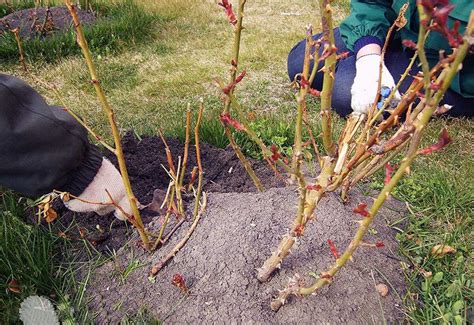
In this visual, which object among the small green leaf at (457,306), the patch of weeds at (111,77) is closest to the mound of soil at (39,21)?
the patch of weeds at (111,77)

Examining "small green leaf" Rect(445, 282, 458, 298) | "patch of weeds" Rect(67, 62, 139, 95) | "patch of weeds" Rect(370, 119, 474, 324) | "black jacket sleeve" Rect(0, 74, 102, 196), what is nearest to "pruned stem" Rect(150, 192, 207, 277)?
"black jacket sleeve" Rect(0, 74, 102, 196)

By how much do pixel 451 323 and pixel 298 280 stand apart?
1.37 feet

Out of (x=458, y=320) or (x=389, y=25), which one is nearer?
(x=458, y=320)

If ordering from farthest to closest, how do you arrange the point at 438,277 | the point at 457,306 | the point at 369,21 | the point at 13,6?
1. the point at 13,6
2. the point at 369,21
3. the point at 438,277
4. the point at 457,306

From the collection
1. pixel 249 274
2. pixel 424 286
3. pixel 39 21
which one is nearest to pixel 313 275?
pixel 249 274

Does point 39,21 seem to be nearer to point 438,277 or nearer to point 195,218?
point 195,218

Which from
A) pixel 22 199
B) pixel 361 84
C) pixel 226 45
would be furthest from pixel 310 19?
pixel 22 199

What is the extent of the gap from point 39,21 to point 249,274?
3.22 m

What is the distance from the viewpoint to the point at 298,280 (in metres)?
1.18

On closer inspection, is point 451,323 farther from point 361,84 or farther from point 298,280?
point 361,84

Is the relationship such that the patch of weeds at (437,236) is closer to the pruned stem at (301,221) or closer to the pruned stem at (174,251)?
the pruned stem at (301,221)

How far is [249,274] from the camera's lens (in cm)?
127

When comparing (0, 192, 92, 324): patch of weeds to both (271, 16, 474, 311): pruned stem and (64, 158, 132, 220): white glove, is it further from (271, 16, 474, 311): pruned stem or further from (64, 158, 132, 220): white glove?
(271, 16, 474, 311): pruned stem

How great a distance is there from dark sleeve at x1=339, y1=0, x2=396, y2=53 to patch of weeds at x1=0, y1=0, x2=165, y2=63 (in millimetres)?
1748
